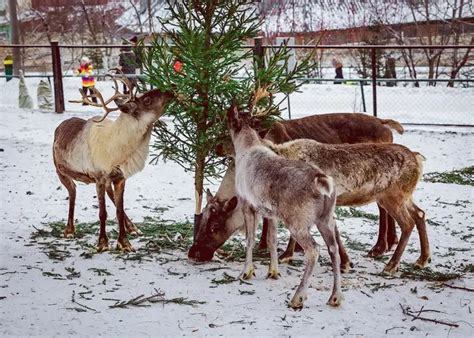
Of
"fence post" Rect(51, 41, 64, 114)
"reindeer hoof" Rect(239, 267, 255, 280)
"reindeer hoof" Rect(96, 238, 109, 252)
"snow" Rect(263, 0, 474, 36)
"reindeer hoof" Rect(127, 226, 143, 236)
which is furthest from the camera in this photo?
"snow" Rect(263, 0, 474, 36)

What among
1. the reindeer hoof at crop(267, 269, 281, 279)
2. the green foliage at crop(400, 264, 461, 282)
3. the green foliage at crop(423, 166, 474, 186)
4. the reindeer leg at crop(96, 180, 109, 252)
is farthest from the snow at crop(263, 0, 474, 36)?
the reindeer hoof at crop(267, 269, 281, 279)

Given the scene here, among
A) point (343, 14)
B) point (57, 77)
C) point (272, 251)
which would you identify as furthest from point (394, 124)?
point (343, 14)

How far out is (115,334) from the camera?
13.5 ft

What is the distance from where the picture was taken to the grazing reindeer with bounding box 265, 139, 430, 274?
17.4ft

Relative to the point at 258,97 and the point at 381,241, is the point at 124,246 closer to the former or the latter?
the point at 258,97

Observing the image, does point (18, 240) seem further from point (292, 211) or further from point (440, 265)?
point (440, 265)

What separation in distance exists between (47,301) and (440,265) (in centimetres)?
311

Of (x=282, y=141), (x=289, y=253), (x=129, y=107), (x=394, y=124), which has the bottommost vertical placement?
(x=289, y=253)

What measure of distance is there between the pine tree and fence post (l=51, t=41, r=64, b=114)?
7720 mm

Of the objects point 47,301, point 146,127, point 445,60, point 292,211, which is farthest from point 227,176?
point 445,60

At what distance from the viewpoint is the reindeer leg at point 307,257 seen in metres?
4.54

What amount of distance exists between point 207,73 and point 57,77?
8284 millimetres

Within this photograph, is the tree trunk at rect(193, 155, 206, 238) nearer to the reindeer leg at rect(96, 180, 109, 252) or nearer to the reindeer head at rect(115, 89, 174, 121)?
the reindeer head at rect(115, 89, 174, 121)

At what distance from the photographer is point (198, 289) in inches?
194
